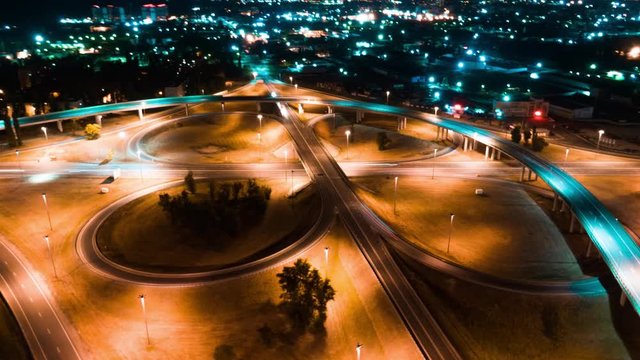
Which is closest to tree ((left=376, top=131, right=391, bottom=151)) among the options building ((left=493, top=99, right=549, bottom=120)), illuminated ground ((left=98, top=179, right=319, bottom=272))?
illuminated ground ((left=98, top=179, right=319, bottom=272))

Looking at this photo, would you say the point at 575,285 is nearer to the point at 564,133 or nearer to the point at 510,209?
the point at 510,209

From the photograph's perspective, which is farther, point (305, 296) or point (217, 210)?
point (217, 210)

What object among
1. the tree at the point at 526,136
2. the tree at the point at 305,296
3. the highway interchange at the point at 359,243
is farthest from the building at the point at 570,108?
the tree at the point at 305,296

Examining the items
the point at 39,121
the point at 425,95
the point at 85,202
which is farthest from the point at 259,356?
the point at 425,95

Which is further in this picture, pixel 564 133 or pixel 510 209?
pixel 564 133

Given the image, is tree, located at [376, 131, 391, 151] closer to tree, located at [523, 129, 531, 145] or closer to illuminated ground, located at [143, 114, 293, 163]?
illuminated ground, located at [143, 114, 293, 163]

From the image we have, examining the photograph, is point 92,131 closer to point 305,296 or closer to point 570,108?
point 305,296

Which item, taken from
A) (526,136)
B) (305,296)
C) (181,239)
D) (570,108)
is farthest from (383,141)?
(305,296)
